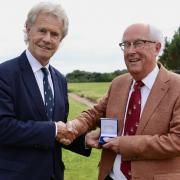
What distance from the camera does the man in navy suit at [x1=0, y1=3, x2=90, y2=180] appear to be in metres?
4.24

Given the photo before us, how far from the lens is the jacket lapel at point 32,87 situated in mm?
4375

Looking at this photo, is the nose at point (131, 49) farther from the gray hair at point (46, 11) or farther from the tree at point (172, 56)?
the tree at point (172, 56)

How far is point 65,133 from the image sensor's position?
4500 millimetres

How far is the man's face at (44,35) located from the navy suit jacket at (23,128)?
0.48ft

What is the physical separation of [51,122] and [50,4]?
1066 mm

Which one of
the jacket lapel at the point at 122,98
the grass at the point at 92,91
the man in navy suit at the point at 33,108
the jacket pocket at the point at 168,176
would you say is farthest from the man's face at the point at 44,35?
the grass at the point at 92,91

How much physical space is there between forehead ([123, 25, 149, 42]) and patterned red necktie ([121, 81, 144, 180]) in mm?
407

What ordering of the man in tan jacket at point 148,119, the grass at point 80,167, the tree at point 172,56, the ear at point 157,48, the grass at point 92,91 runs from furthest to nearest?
1. the tree at point 172,56
2. the grass at point 92,91
3. the grass at point 80,167
4. the ear at point 157,48
5. the man in tan jacket at point 148,119

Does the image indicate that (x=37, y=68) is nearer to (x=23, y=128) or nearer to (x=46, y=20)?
(x=46, y=20)

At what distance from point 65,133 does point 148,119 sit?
0.77 meters

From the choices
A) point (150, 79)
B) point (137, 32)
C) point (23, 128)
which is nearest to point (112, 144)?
point (150, 79)

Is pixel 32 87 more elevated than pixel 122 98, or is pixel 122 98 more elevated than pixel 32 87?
pixel 32 87

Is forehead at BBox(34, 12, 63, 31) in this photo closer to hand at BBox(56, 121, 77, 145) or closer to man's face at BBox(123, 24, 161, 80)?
man's face at BBox(123, 24, 161, 80)

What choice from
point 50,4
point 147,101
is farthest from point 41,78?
point 147,101
